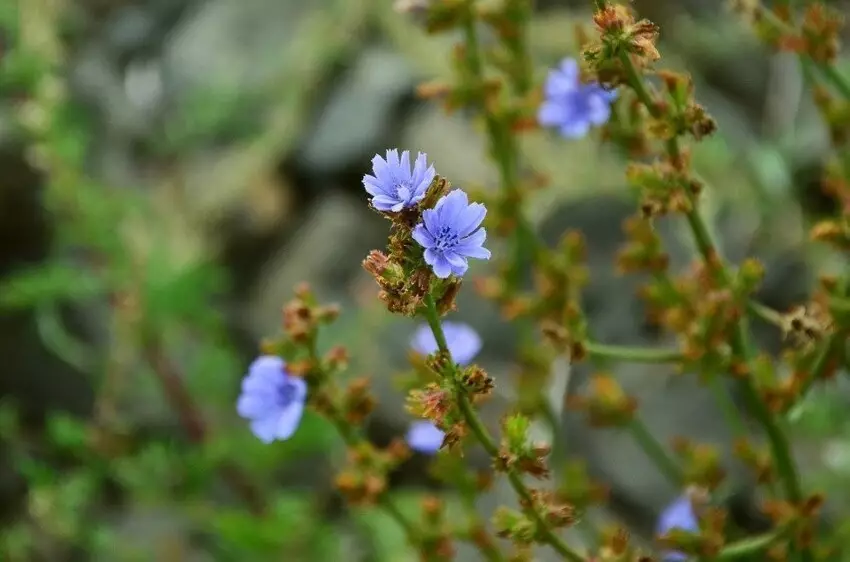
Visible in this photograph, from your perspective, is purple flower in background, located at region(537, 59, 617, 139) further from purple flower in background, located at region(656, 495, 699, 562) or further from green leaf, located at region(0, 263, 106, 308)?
green leaf, located at region(0, 263, 106, 308)

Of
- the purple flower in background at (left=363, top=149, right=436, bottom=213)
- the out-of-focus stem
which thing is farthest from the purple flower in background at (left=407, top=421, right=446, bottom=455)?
the out-of-focus stem

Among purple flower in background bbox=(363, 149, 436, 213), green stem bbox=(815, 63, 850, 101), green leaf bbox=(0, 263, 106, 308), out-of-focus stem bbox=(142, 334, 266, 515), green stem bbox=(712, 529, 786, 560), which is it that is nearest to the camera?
purple flower in background bbox=(363, 149, 436, 213)

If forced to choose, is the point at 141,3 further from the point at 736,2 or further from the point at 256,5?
the point at 736,2

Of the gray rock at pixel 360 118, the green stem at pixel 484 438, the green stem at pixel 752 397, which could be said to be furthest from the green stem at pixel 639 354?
the gray rock at pixel 360 118

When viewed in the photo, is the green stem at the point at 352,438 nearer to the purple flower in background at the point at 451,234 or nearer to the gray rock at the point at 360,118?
the purple flower in background at the point at 451,234

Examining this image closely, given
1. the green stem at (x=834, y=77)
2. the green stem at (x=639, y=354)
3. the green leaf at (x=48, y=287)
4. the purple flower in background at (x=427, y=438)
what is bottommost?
the purple flower in background at (x=427, y=438)

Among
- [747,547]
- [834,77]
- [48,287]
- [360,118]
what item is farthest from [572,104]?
[360,118]
